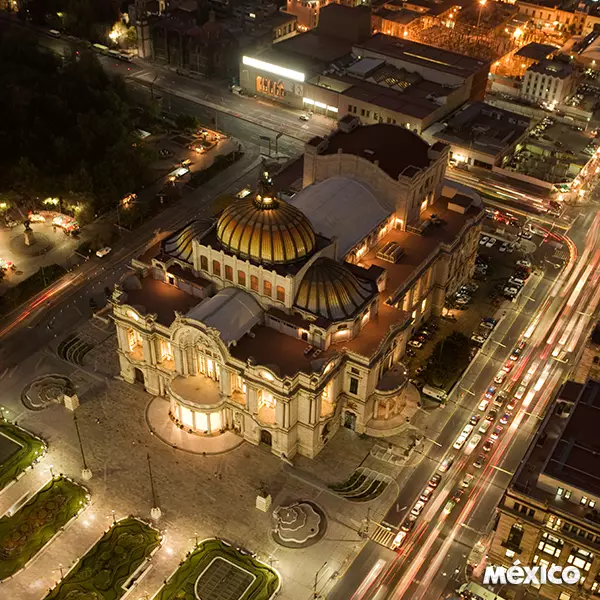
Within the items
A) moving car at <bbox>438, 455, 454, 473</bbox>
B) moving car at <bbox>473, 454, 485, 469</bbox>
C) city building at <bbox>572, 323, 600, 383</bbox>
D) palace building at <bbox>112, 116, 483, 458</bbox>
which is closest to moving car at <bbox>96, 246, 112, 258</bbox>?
palace building at <bbox>112, 116, 483, 458</bbox>

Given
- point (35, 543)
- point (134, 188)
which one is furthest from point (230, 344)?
point (134, 188)

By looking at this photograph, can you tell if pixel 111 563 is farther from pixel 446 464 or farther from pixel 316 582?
pixel 446 464

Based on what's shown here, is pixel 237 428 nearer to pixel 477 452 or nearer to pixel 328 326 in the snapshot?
pixel 328 326

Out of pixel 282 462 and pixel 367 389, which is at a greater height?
pixel 367 389

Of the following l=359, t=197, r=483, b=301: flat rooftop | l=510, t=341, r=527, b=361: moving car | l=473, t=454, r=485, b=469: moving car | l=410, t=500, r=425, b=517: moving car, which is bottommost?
l=410, t=500, r=425, b=517: moving car

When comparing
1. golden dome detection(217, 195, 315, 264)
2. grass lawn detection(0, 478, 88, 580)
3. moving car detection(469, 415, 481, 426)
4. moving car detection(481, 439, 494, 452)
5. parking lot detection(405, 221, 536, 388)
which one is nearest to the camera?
grass lawn detection(0, 478, 88, 580)

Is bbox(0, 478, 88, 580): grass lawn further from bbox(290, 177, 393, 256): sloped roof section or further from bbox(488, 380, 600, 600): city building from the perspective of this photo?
bbox(488, 380, 600, 600): city building
